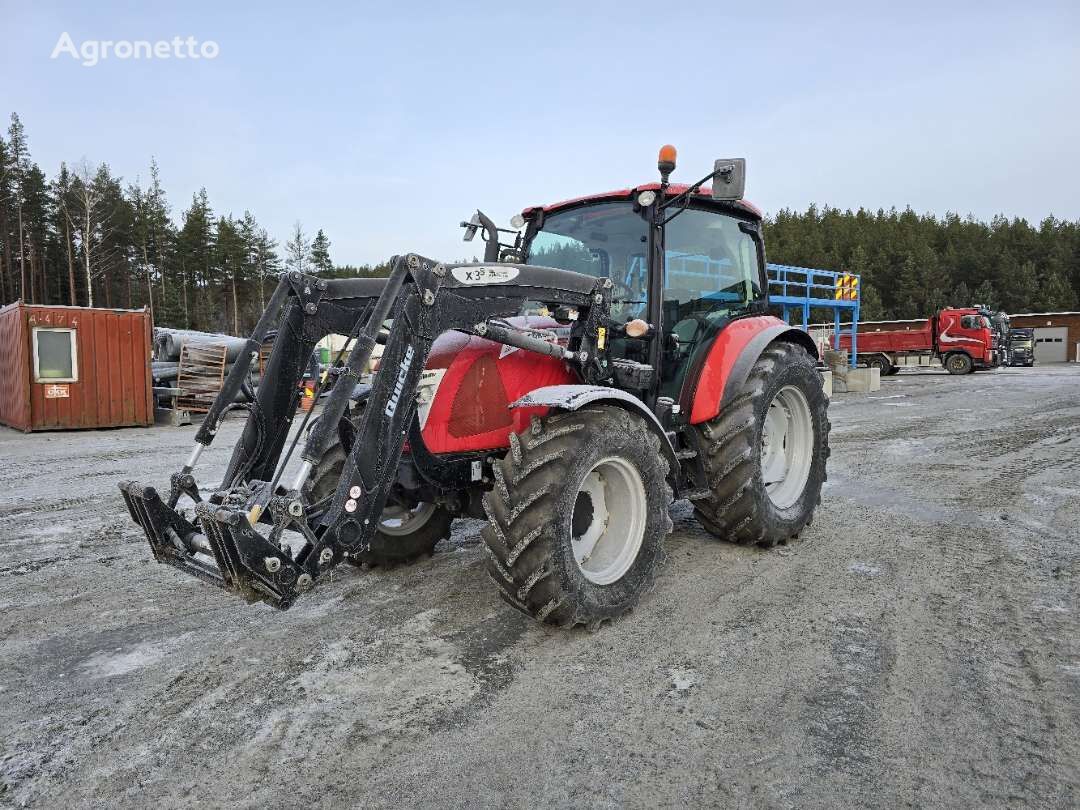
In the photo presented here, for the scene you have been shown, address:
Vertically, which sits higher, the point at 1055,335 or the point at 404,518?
the point at 1055,335

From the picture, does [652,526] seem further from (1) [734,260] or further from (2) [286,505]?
(1) [734,260]

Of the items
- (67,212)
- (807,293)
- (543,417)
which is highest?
(67,212)

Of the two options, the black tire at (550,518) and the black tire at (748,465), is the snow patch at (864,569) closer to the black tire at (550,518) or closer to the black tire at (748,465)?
the black tire at (748,465)

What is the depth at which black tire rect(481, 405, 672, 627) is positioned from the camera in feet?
9.95

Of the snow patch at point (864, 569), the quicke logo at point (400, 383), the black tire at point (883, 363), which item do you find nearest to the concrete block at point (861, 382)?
the black tire at point (883, 363)

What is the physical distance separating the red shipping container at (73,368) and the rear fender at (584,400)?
44.6ft

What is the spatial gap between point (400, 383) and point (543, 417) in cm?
72

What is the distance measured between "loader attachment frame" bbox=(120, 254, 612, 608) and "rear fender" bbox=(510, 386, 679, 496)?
0.38m

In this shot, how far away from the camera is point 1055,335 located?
155ft

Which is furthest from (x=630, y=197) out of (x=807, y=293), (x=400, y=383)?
(x=807, y=293)

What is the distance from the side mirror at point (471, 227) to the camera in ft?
15.5

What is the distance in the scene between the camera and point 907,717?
2553mm

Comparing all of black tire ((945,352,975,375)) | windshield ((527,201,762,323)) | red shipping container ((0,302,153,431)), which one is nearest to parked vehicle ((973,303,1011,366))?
black tire ((945,352,975,375))

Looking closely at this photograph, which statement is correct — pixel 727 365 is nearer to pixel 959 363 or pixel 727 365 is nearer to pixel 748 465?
pixel 748 465
